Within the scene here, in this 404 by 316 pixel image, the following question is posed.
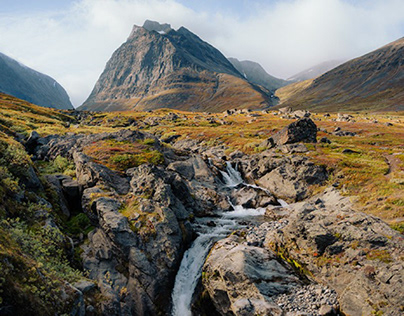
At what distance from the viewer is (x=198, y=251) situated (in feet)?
79.9

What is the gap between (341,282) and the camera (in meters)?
17.4

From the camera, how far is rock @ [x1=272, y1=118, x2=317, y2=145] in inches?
2372

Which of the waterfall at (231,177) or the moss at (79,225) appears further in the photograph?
the waterfall at (231,177)

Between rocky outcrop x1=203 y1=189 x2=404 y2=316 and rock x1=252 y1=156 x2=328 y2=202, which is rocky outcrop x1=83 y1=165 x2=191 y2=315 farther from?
rock x1=252 y1=156 x2=328 y2=202

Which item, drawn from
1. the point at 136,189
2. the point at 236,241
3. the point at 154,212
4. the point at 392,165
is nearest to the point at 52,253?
the point at 154,212

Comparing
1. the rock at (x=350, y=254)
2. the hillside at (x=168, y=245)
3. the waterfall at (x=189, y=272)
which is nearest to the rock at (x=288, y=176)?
the hillside at (x=168, y=245)

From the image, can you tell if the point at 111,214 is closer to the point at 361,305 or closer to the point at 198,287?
the point at 198,287

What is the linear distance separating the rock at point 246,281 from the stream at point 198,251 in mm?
1734

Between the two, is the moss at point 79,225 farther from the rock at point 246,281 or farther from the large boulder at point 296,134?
the large boulder at point 296,134

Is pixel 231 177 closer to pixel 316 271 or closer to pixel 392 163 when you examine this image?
pixel 392 163

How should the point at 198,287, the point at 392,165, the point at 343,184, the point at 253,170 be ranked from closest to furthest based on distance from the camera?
the point at 198,287 < the point at 343,184 < the point at 392,165 < the point at 253,170

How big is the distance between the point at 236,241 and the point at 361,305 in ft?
39.7

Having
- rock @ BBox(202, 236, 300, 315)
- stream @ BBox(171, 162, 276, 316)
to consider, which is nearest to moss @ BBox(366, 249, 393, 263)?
rock @ BBox(202, 236, 300, 315)

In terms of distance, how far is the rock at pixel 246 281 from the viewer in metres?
16.9
